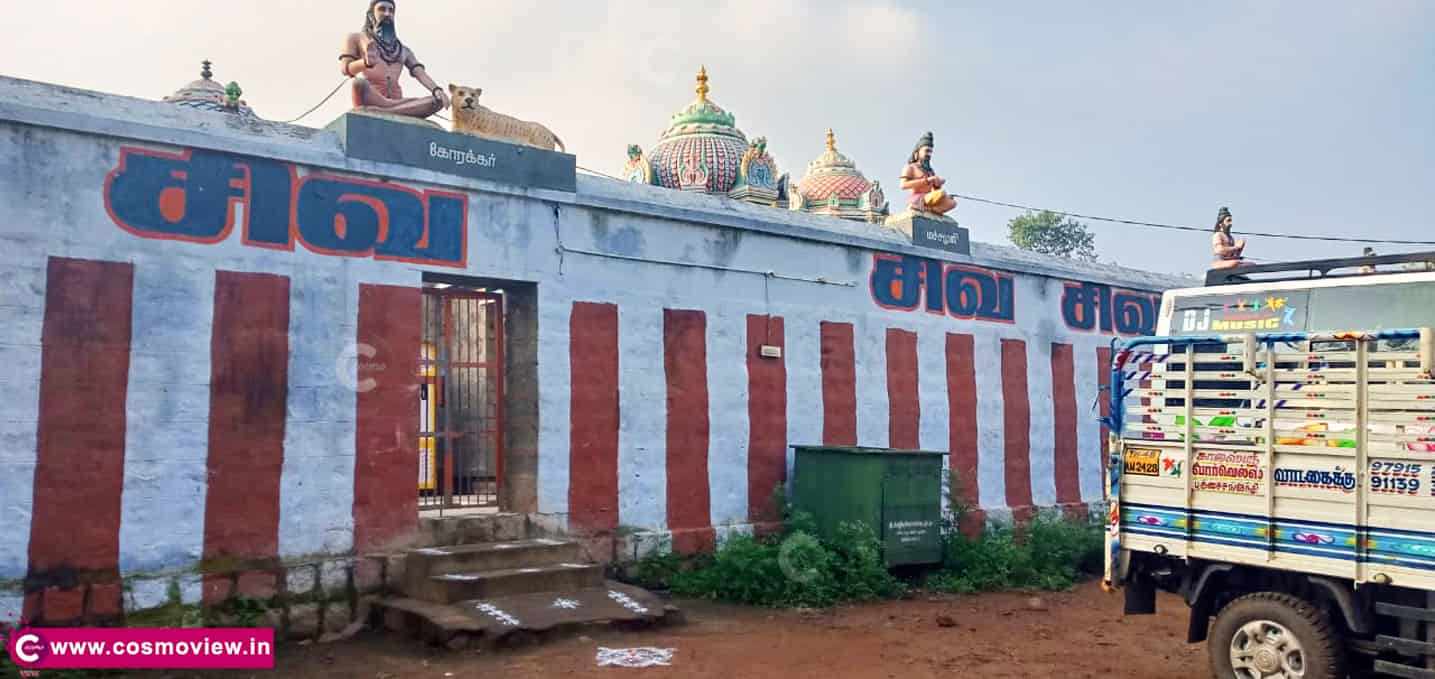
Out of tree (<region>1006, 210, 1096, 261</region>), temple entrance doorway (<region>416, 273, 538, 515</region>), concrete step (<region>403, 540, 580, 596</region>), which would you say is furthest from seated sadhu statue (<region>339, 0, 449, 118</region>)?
tree (<region>1006, 210, 1096, 261</region>)

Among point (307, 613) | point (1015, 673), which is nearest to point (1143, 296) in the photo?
point (1015, 673)

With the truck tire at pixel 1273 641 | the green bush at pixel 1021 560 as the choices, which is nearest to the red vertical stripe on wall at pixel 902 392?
the green bush at pixel 1021 560

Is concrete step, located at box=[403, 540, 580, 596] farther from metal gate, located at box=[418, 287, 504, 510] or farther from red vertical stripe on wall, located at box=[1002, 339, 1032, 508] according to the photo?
red vertical stripe on wall, located at box=[1002, 339, 1032, 508]

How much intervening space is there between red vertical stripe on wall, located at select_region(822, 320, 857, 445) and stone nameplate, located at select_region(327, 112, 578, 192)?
156 inches

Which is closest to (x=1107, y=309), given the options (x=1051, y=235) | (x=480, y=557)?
(x=480, y=557)

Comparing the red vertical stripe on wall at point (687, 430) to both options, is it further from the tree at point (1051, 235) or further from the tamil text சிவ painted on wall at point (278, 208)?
the tree at point (1051, 235)

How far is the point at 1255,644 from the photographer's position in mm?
6910

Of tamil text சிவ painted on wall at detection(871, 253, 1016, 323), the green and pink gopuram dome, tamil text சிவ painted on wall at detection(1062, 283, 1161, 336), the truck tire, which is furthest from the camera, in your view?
the green and pink gopuram dome

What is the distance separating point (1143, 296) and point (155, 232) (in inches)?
580

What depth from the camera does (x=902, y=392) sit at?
14297 millimetres

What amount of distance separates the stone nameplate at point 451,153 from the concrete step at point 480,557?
350 centimetres

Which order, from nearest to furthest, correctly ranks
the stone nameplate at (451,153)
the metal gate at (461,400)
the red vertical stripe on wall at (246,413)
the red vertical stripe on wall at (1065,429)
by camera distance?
the red vertical stripe on wall at (246,413) < the stone nameplate at (451,153) < the metal gate at (461,400) < the red vertical stripe on wall at (1065,429)

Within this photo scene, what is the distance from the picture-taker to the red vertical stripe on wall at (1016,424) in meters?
15.4

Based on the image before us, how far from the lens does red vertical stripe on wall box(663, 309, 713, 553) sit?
12.0 m
